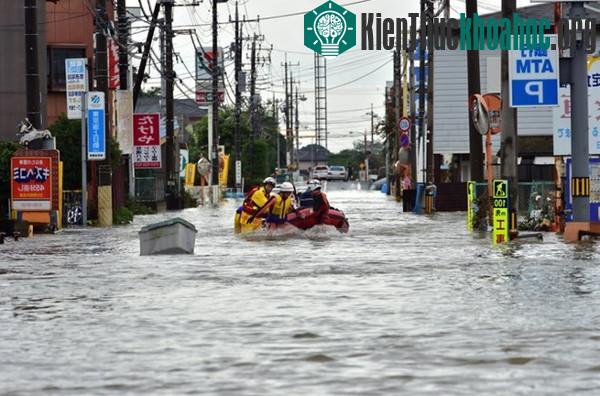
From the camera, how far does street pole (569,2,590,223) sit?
28047mm

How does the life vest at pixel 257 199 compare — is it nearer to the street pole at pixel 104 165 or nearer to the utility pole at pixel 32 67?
the utility pole at pixel 32 67

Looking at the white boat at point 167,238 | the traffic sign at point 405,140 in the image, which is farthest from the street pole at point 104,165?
the traffic sign at point 405,140

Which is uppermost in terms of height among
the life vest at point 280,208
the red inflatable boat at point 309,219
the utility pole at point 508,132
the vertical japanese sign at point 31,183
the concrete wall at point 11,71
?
the concrete wall at point 11,71

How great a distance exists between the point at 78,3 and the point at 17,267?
3353 cm

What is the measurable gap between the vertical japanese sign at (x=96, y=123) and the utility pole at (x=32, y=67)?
3732mm

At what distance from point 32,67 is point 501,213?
568 inches

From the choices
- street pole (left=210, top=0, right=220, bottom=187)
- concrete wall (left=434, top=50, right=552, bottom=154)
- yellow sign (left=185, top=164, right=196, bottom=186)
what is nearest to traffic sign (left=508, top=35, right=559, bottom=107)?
concrete wall (left=434, top=50, right=552, bottom=154)

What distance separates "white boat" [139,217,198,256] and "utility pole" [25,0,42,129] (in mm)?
11842

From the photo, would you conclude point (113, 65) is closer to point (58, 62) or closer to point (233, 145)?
point (58, 62)

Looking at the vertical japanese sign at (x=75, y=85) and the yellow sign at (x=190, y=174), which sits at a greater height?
the vertical japanese sign at (x=75, y=85)

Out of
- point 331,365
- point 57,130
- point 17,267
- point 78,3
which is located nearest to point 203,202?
point 78,3

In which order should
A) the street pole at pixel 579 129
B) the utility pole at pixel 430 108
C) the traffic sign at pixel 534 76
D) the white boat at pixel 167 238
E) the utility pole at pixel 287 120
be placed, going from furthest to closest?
the utility pole at pixel 287 120 → the utility pole at pixel 430 108 → the street pole at pixel 579 129 → the traffic sign at pixel 534 76 → the white boat at pixel 167 238

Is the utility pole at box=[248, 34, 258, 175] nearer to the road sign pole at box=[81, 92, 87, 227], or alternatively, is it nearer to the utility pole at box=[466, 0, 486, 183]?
the utility pole at box=[466, 0, 486, 183]

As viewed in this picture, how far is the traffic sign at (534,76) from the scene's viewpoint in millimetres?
27594
